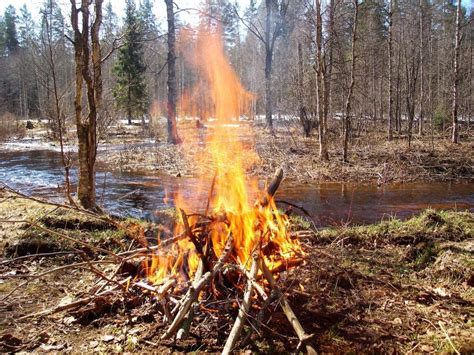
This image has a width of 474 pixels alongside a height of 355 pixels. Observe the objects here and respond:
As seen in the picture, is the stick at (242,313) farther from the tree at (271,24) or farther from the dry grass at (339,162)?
the tree at (271,24)

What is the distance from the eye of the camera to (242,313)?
3.34m

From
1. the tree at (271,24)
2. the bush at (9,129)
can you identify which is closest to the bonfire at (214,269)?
the tree at (271,24)

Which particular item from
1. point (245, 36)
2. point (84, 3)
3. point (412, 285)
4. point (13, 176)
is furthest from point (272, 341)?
point (245, 36)

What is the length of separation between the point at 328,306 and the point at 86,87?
633 cm

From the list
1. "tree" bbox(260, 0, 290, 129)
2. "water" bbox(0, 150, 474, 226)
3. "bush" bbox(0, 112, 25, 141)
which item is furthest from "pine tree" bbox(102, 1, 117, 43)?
"bush" bbox(0, 112, 25, 141)

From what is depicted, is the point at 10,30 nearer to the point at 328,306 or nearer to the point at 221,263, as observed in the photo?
the point at 221,263

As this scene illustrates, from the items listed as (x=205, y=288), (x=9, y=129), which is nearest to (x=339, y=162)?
(x=205, y=288)

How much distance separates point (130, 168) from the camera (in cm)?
1748

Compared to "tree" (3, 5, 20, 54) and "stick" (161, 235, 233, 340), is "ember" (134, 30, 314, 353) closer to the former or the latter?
"stick" (161, 235, 233, 340)

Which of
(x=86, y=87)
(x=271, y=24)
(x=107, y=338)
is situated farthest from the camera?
(x=271, y=24)

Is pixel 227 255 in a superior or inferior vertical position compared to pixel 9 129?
inferior

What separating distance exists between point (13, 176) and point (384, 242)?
14535mm

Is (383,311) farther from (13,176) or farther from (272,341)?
(13,176)

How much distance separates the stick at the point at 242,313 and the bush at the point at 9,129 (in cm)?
3342
